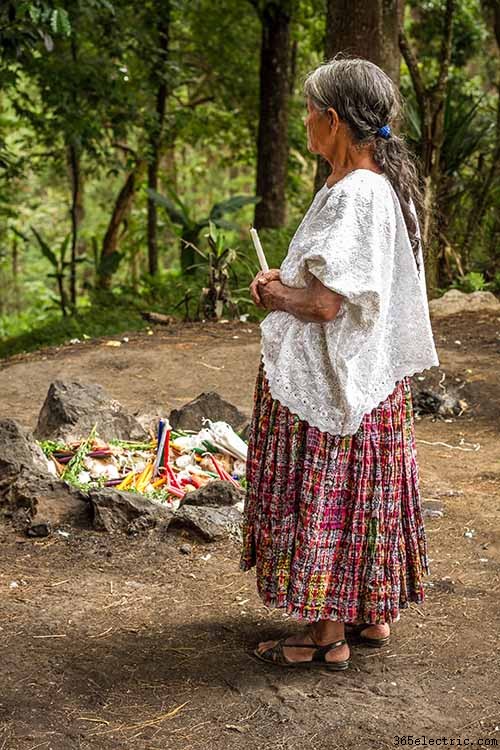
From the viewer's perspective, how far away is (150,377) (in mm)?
7121

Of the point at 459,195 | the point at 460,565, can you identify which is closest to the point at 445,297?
the point at 459,195

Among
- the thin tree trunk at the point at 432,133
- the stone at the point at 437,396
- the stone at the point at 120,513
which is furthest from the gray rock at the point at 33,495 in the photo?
the thin tree trunk at the point at 432,133

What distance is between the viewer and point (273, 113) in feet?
41.9

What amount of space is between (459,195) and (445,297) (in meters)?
1.70

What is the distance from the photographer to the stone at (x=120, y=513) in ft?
14.0

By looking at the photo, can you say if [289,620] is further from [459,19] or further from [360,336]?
[459,19]

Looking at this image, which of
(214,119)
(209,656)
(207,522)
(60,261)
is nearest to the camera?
(209,656)

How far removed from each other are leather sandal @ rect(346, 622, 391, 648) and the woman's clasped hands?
1.09 metres

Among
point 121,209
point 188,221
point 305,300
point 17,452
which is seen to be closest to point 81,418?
point 17,452

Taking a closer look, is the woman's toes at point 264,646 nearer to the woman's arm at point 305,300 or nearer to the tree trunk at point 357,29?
the woman's arm at point 305,300

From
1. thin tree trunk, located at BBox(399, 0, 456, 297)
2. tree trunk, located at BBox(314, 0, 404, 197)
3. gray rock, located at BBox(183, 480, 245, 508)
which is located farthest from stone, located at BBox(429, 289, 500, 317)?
gray rock, located at BBox(183, 480, 245, 508)

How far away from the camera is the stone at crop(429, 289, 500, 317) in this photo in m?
9.08

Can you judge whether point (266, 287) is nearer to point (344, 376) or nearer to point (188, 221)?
point (344, 376)

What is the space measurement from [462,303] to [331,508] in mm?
6593
